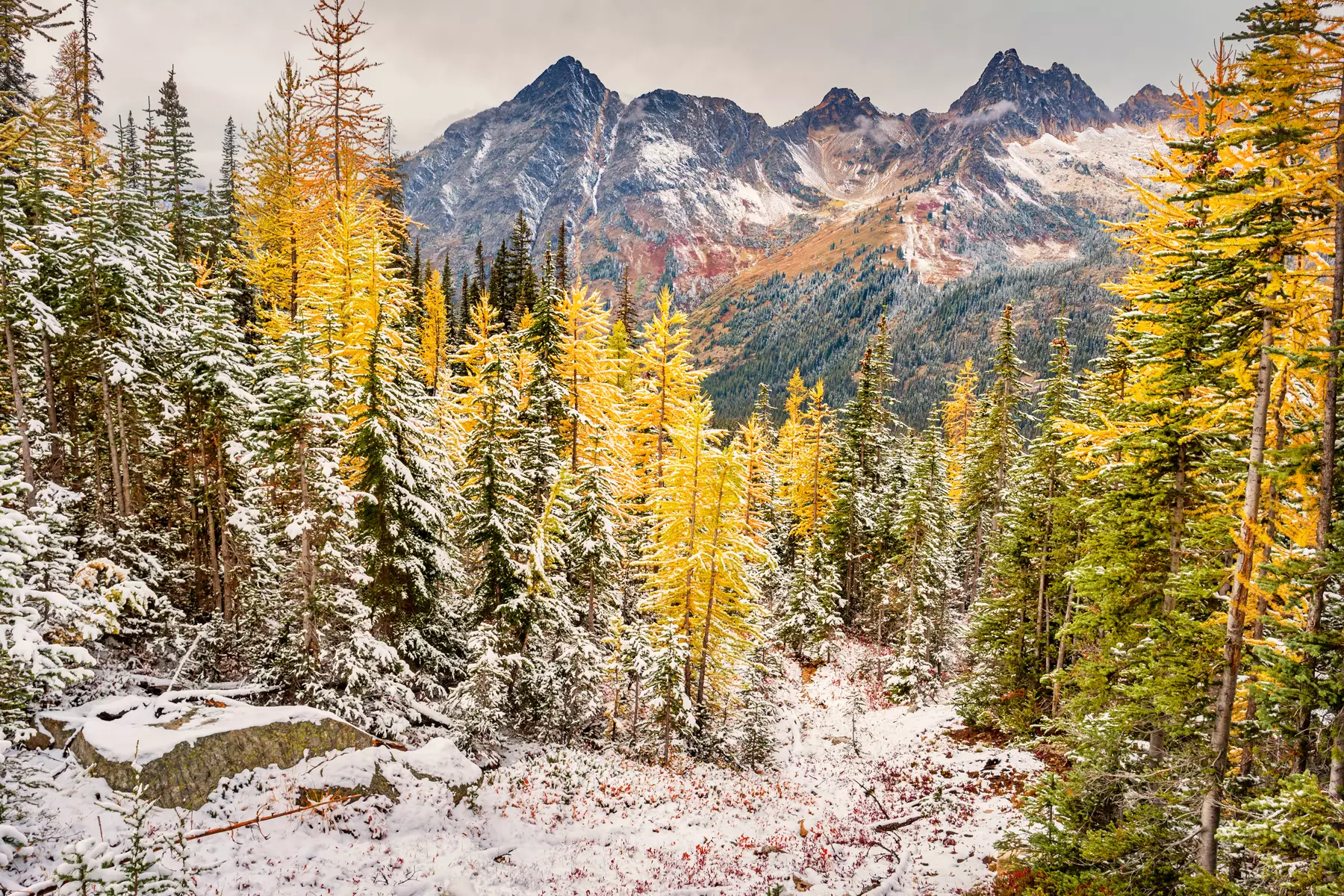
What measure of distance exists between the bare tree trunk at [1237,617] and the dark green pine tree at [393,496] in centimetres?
1750

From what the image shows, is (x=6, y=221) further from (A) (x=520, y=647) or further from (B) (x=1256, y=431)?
(B) (x=1256, y=431)

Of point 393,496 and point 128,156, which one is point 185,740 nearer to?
point 393,496

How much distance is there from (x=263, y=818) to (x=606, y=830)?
7479 mm

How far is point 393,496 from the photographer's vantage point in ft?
54.8

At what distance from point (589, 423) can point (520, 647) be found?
26.3 feet

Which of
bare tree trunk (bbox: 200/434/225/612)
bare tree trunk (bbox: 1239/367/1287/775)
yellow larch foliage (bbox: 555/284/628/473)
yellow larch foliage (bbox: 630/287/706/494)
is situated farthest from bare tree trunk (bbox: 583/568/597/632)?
bare tree trunk (bbox: 1239/367/1287/775)

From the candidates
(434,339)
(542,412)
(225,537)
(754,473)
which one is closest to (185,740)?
(225,537)

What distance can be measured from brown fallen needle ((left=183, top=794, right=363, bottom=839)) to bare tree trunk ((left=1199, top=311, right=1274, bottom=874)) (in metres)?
15.2

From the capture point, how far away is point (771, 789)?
20188mm

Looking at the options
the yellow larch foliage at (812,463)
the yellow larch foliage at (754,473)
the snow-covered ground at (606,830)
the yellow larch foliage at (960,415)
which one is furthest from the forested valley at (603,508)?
the yellow larch foliage at (960,415)

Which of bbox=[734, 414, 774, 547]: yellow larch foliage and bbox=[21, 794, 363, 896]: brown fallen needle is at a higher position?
bbox=[734, 414, 774, 547]: yellow larch foliage

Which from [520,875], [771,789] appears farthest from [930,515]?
[520,875]

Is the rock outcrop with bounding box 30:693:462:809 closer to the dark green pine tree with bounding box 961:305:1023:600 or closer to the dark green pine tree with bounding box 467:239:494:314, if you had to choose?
the dark green pine tree with bounding box 961:305:1023:600

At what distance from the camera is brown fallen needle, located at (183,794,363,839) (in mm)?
10180
